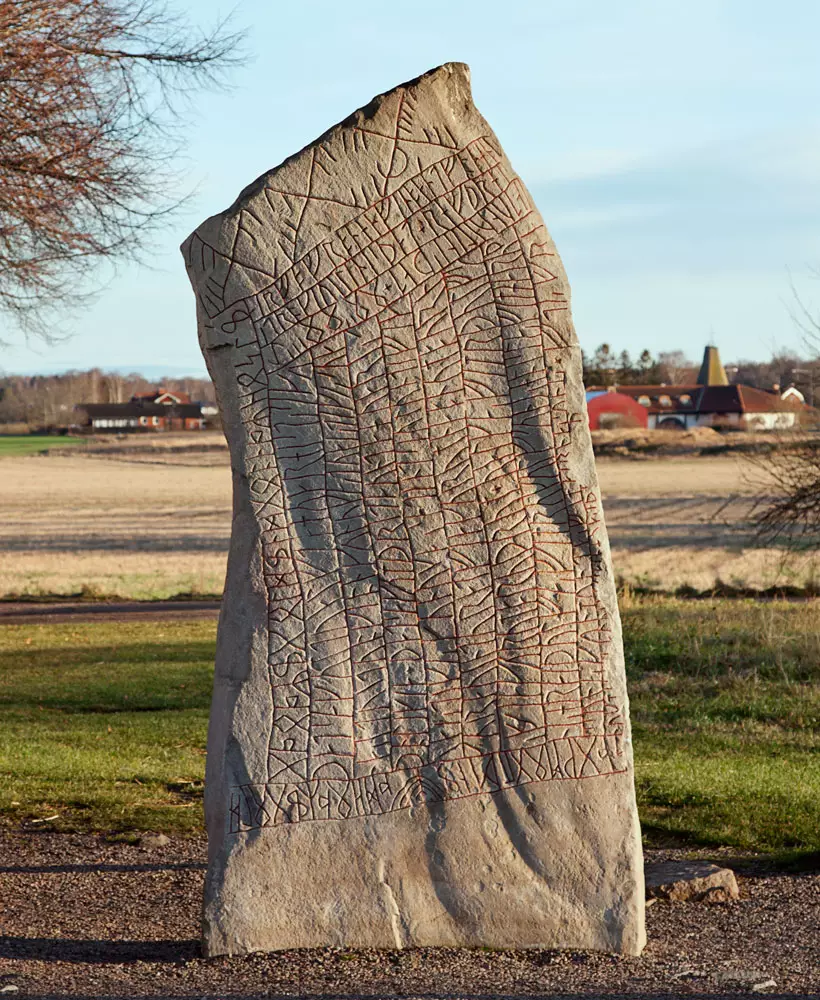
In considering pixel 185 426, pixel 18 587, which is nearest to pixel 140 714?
pixel 18 587

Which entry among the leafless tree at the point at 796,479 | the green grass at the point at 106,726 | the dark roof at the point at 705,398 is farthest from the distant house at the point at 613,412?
the green grass at the point at 106,726

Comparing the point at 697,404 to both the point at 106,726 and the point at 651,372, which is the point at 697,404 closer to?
the point at 651,372

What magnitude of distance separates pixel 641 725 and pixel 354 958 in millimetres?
5248

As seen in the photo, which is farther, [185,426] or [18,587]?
[185,426]

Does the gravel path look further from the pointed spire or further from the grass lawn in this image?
the pointed spire

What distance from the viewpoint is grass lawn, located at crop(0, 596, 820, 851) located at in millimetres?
7562

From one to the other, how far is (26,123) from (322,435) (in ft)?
18.7

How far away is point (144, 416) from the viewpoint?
123188 millimetres

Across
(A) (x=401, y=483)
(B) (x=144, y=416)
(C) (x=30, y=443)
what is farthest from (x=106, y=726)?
(B) (x=144, y=416)

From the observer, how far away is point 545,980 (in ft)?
16.0

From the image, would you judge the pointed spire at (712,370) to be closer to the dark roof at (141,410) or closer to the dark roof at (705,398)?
the dark roof at (705,398)

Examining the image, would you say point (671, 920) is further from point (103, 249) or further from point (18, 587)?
point (18, 587)

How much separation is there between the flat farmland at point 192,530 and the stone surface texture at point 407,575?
9.84m

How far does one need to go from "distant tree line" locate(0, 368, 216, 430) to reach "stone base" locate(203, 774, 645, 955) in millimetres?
124183
